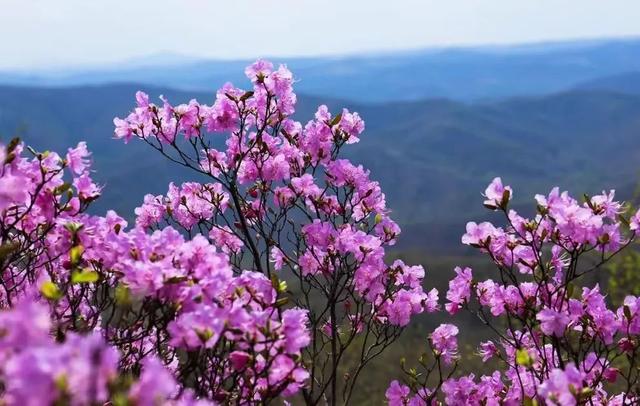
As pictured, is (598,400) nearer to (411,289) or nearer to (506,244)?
(506,244)

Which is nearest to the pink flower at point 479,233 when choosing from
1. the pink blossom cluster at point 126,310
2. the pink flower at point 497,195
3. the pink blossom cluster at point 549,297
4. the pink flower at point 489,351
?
the pink blossom cluster at point 549,297

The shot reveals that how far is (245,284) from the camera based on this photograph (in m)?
2.87

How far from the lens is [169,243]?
263cm

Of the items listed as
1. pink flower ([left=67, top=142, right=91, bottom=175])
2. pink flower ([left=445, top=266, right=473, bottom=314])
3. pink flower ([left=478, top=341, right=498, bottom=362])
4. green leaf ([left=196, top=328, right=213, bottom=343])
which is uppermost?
pink flower ([left=67, top=142, right=91, bottom=175])

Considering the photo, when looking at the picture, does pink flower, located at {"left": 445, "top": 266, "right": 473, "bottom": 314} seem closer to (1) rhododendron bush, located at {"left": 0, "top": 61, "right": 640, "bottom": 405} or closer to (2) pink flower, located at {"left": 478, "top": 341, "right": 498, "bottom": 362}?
(1) rhododendron bush, located at {"left": 0, "top": 61, "right": 640, "bottom": 405}

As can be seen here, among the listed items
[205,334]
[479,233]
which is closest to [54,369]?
[205,334]

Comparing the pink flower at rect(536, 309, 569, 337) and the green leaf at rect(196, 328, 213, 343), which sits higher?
the green leaf at rect(196, 328, 213, 343)

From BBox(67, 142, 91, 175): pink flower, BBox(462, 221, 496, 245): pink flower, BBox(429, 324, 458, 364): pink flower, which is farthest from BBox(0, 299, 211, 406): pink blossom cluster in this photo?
BBox(429, 324, 458, 364): pink flower

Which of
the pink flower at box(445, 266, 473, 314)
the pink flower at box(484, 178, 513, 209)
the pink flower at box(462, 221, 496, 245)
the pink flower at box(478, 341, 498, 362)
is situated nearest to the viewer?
the pink flower at box(484, 178, 513, 209)

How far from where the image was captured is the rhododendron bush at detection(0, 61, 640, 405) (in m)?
2.16

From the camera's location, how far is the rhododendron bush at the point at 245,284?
85.2 inches

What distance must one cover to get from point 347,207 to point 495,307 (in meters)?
1.62

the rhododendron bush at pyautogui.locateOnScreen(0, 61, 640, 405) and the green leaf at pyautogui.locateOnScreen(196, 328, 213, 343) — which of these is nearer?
the rhododendron bush at pyautogui.locateOnScreen(0, 61, 640, 405)

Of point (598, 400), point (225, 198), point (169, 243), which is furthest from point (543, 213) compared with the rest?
point (225, 198)
